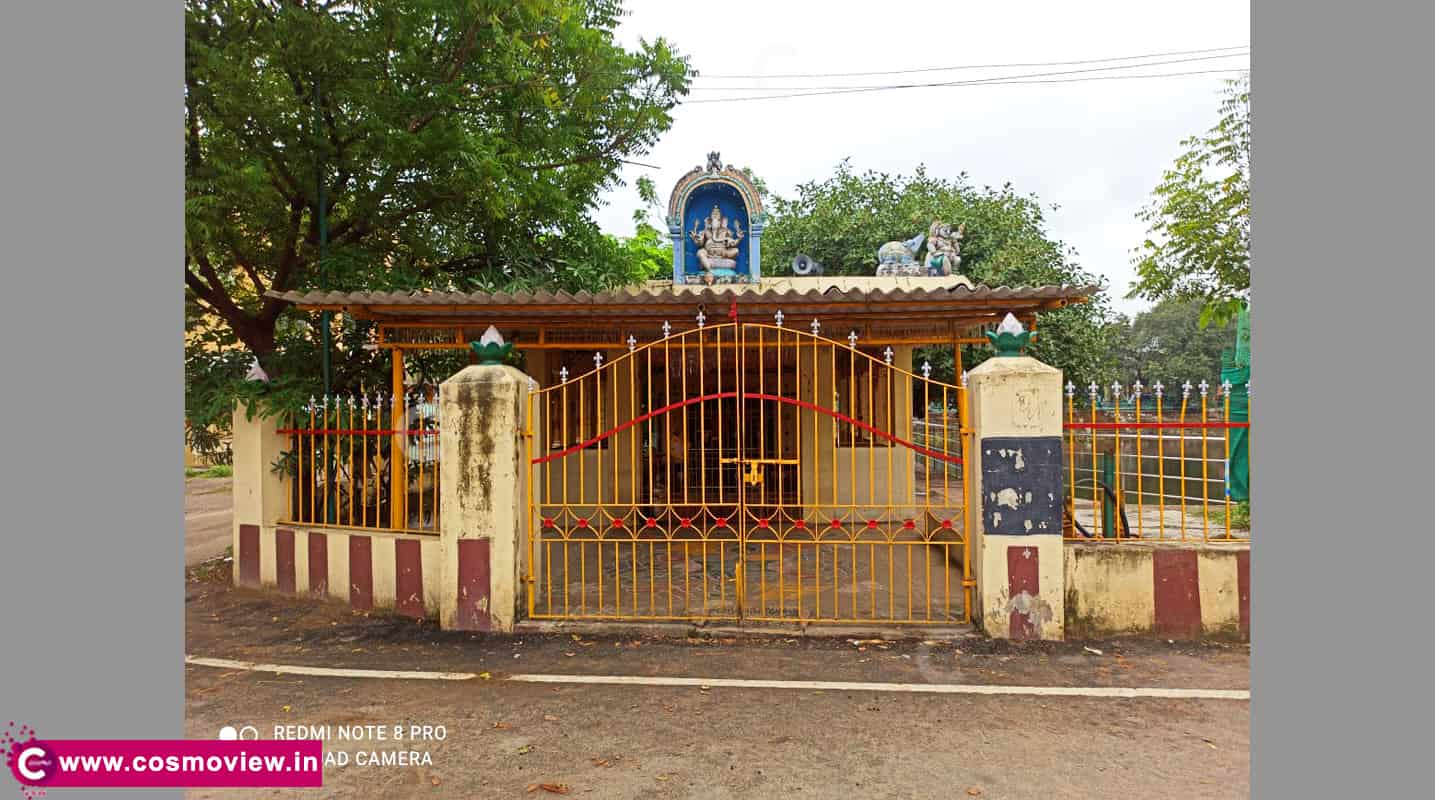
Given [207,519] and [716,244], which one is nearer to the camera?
[716,244]

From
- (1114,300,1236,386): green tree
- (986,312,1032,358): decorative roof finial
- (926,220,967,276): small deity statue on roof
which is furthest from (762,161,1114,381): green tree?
(1114,300,1236,386): green tree

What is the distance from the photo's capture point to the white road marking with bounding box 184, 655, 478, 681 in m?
4.31

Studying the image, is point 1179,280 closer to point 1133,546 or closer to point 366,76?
point 1133,546

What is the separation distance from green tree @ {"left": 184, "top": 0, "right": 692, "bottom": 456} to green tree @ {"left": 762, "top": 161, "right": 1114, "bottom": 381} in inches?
297

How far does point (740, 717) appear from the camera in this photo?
3.70m

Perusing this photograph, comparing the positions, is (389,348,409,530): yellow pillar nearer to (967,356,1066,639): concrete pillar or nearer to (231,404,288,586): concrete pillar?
(231,404,288,586): concrete pillar

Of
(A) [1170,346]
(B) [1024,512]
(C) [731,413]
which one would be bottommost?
(B) [1024,512]

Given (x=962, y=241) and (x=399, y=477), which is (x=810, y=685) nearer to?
(x=399, y=477)

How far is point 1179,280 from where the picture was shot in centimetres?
1087

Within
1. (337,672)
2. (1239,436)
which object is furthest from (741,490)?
(1239,436)

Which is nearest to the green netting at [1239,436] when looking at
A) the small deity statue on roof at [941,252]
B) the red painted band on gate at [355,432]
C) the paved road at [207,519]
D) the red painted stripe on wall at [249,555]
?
the small deity statue on roof at [941,252]

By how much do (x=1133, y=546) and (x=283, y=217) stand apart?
8773 millimetres

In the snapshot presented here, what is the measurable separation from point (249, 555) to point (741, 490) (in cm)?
465
